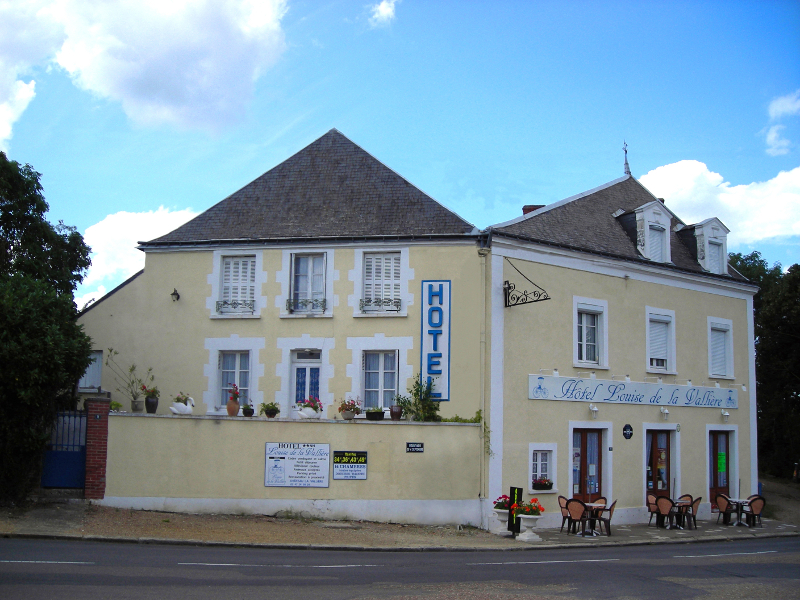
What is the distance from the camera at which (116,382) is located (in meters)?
19.8

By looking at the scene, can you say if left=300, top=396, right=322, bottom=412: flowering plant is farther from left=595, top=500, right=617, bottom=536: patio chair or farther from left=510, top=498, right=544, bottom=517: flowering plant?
left=595, top=500, right=617, bottom=536: patio chair

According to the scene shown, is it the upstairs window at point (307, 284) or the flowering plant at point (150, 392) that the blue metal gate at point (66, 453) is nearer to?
the flowering plant at point (150, 392)

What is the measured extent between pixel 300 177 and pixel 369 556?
1072cm

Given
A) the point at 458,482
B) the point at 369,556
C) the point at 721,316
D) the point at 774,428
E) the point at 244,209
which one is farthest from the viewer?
the point at 774,428

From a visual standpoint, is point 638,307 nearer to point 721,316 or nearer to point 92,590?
point 721,316

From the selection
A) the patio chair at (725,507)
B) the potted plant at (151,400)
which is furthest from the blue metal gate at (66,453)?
the patio chair at (725,507)

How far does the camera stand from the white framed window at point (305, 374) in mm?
18719

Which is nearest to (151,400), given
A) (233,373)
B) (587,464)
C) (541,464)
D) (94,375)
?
Result: (233,373)

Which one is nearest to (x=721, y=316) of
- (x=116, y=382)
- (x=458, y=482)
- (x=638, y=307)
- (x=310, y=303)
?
(x=638, y=307)

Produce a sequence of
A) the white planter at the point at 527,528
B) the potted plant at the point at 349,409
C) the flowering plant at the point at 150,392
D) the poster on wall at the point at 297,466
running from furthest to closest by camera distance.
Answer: the flowering plant at the point at 150,392 → the potted plant at the point at 349,409 → the poster on wall at the point at 297,466 → the white planter at the point at 527,528

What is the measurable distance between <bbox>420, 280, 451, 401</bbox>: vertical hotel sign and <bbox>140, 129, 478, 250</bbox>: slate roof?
1357 millimetres

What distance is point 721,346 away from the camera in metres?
23.5

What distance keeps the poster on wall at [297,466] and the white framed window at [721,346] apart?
40.9 feet

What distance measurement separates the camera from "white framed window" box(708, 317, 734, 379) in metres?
23.1
